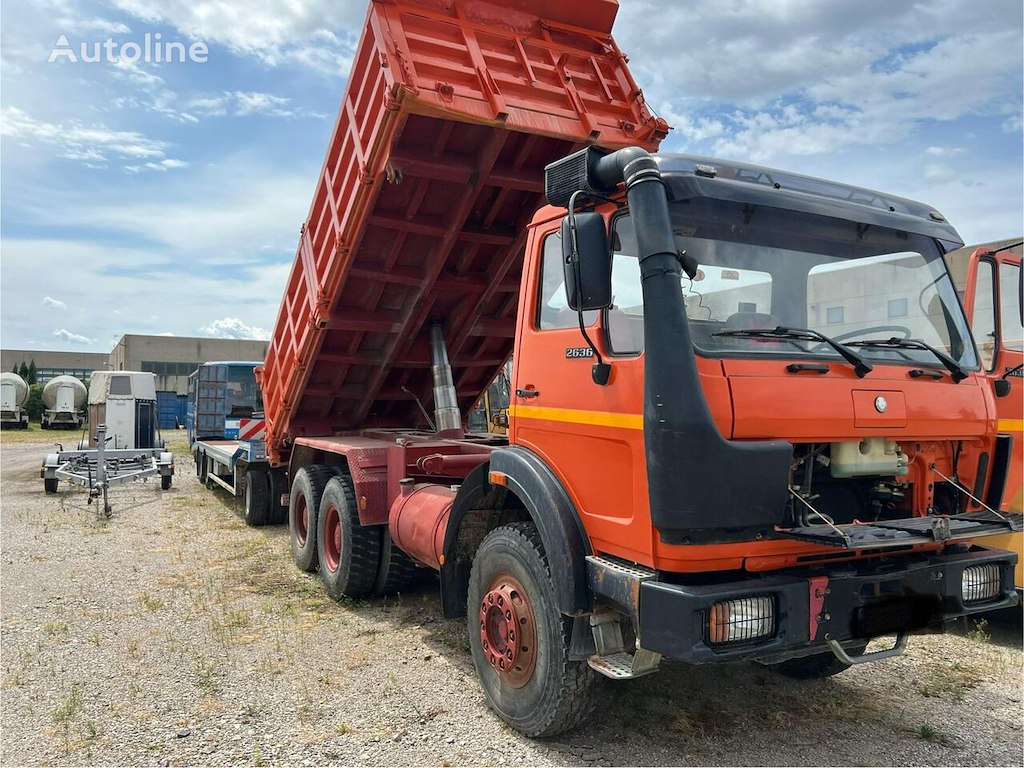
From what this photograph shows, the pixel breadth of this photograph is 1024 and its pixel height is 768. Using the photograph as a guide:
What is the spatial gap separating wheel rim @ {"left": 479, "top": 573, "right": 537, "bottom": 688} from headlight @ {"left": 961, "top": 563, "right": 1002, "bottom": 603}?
195 cm

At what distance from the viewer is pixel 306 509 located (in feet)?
22.6

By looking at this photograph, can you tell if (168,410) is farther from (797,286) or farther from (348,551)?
(797,286)

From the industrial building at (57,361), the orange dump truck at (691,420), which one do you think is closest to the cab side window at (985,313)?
the orange dump truck at (691,420)

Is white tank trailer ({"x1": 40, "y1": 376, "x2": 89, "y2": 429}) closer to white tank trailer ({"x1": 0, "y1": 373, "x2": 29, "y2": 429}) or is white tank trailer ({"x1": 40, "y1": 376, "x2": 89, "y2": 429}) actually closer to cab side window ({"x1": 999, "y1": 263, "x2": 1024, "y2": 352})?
white tank trailer ({"x1": 0, "y1": 373, "x2": 29, "y2": 429})

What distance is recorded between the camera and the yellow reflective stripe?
3033 millimetres

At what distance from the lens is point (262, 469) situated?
9.34 meters

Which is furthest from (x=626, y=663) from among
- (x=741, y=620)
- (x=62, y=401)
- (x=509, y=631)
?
(x=62, y=401)

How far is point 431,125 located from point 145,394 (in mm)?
13296

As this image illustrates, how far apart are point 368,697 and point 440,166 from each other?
343 centimetres

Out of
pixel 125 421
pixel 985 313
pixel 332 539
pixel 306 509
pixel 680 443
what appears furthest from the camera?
pixel 125 421

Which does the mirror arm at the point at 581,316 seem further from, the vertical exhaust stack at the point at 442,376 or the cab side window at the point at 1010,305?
the vertical exhaust stack at the point at 442,376

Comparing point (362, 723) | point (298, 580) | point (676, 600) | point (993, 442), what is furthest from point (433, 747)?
point (298, 580)

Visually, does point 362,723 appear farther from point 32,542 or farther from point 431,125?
point 32,542

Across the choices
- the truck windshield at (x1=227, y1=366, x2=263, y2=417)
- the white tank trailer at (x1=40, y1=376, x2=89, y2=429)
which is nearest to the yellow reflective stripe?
the truck windshield at (x1=227, y1=366, x2=263, y2=417)
